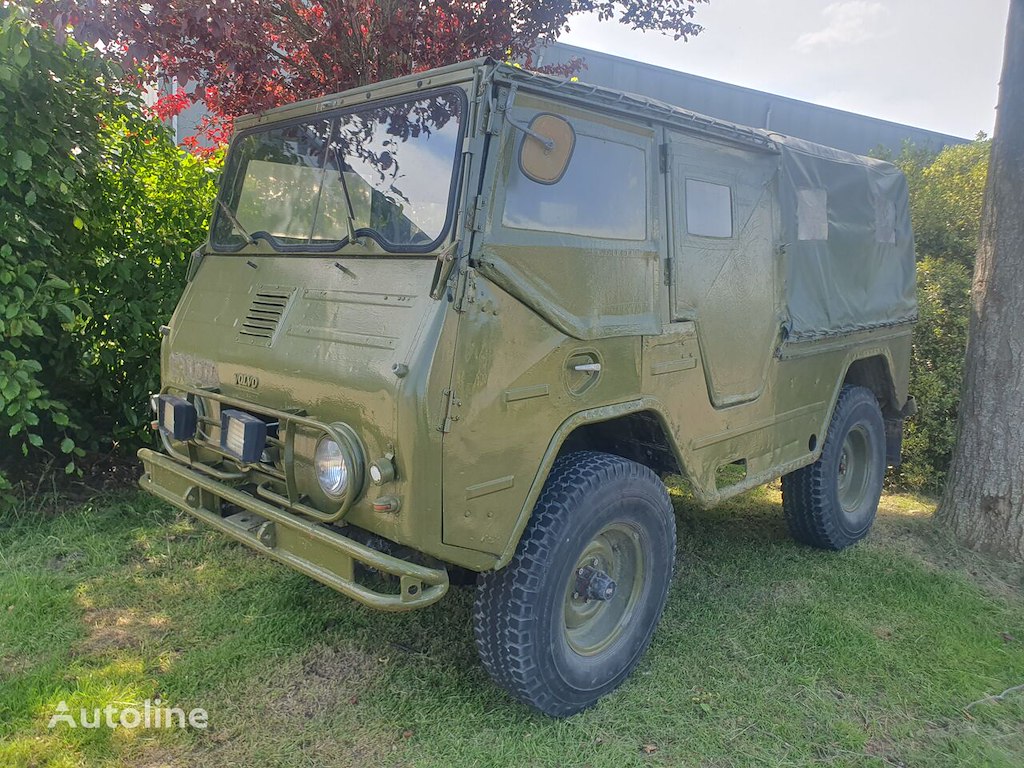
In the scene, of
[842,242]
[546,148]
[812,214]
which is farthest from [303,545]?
[842,242]

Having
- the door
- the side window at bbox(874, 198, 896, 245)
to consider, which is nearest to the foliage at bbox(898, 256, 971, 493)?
the side window at bbox(874, 198, 896, 245)

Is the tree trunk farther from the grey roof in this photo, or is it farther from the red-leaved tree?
the grey roof

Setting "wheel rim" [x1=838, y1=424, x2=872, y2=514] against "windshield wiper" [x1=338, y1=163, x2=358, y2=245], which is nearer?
"windshield wiper" [x1=338, y1=163, x2=358, y2=245]

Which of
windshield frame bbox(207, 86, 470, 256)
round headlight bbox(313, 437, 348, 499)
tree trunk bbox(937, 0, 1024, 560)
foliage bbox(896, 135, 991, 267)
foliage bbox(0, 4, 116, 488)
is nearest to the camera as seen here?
round headlight bbox(313, 437, 348, 499)

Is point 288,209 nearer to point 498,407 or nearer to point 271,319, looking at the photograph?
point 271,319

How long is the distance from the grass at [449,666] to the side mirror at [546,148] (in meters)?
2.11

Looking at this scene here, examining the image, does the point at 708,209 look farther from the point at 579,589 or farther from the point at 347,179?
the point at 579,589

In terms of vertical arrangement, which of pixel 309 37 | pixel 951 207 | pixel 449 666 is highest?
pixel 309 37

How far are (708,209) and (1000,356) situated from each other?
2400 millimetres

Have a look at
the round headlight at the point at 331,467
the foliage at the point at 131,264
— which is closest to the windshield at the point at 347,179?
the round headlight at the point at 331,467

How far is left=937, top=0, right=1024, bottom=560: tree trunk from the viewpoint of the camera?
446cm

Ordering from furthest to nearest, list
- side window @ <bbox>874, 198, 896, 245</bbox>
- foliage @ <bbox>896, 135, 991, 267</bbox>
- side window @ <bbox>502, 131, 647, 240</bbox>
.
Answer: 1. foliage @ <bbox>896, 135, 991, 267</bbox>
2. side window @ <bbox>874, 198, 896, 245</bbox>
3. side window @ <bbox>502, 131, 647, 240</bbox>

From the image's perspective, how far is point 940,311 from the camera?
242 inches

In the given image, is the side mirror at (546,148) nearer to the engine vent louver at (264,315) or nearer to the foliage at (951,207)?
the engine vent louver at (264,315)
